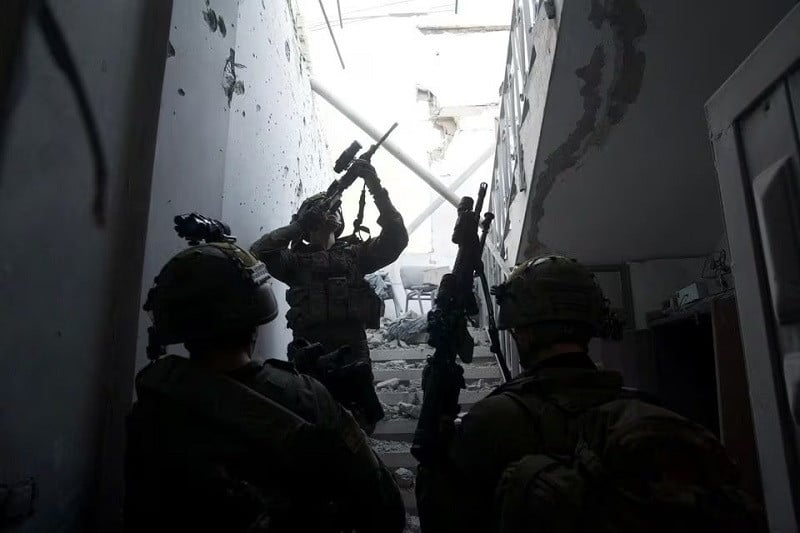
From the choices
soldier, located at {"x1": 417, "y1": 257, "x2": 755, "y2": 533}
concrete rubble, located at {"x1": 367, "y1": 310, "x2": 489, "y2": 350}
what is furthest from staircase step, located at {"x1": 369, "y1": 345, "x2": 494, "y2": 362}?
soldier, located at {"x1": 417, "y1": 257, "x2": 755, "y2": 533}

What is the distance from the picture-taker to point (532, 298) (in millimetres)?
1400

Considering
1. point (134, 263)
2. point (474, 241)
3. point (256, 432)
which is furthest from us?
point (474, 241)

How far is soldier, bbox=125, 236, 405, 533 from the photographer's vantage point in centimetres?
104

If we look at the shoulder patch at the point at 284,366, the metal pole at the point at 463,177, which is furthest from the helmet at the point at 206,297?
the metal pole at the point at 463,177

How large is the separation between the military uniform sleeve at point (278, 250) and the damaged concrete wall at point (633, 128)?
4.95 feet

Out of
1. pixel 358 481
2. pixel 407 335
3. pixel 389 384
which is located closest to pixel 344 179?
pixel 389 384

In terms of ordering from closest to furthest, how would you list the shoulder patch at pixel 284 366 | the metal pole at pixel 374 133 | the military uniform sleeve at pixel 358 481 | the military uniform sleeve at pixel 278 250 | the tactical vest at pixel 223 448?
1. the tactical vest at pixel 223 448
2. the military uniform sleeve at pixel 358 481
3. the shoulder patch at pixel 284 366
4. the military uniform sleeve at pixel 278 250
5. the metal pole at pixel 374 133

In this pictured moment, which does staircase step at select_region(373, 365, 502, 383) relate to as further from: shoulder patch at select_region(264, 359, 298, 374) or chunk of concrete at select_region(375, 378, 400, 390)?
shoulder patch at select_region(264, 359, 298, 374)

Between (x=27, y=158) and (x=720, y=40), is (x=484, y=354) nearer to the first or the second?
(x=720, y=40)

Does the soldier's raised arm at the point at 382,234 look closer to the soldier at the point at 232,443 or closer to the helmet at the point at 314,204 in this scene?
the helmet at the point at 314,204

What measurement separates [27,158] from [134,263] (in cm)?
49

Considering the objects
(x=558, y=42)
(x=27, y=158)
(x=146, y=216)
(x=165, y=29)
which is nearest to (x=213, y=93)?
(x=165, y=29)

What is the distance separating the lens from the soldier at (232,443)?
3.42 feet

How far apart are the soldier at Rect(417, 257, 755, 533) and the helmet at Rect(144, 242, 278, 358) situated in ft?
1.96
